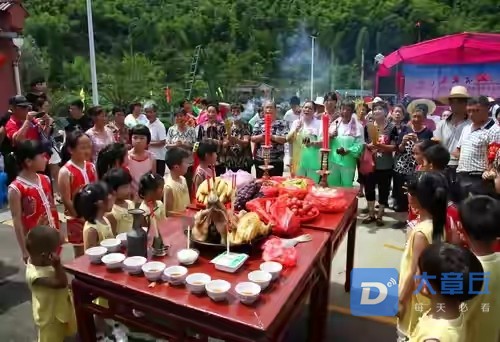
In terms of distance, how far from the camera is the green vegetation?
32219mm

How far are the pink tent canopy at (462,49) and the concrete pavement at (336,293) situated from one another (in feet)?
20.6

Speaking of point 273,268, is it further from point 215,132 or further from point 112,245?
point 215,132

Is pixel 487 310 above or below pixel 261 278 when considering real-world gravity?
below

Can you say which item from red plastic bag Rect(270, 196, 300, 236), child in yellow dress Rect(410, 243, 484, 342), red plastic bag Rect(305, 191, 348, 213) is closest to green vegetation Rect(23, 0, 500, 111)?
red plastic bag Rect(305, 191, 348, 213)

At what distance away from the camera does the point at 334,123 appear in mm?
5387

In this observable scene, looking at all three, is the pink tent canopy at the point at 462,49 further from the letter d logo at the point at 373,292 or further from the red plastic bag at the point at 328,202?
the red plastic bag at the point at 328,202

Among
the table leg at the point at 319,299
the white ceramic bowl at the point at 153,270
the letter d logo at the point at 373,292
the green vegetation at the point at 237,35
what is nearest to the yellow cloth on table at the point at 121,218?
the white ceramic bowl at the point at 153,270

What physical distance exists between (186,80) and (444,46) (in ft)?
86.3

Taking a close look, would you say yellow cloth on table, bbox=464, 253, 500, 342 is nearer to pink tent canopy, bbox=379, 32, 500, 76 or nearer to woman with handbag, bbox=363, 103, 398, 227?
woman with handbag, bbox=363, 103, 398, 227

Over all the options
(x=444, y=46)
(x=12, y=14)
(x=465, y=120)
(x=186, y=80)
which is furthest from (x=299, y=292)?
(x=186, y=80)

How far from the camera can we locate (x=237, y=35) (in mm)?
42688

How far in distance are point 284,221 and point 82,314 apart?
124 centimetres

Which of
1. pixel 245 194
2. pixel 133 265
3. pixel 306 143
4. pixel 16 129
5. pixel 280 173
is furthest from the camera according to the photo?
pixel 280 173

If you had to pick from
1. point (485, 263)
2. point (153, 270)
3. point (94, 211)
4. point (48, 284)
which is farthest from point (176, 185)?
point (485, 263)
